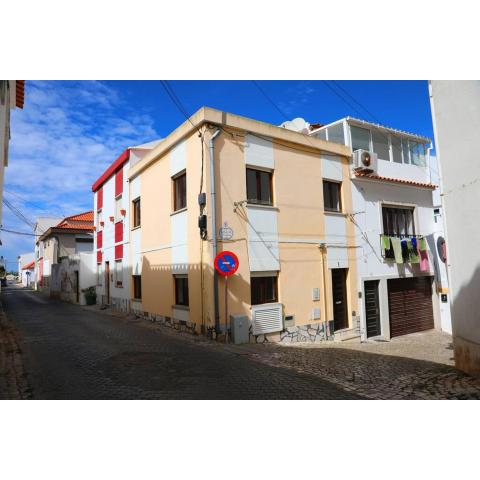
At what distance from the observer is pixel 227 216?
10.2 meters

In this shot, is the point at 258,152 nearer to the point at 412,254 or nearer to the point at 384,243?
the point at 384,243

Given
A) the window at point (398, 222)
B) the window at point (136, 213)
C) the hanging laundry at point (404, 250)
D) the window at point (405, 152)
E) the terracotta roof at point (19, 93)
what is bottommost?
the hanging laundry at point (404, 250)

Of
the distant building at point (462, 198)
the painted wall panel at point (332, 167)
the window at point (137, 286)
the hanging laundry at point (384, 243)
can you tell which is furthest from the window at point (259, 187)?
the window at point (137, 286)

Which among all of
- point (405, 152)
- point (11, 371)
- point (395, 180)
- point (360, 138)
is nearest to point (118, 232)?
point (11, 371)

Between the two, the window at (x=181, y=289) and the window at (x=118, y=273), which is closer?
the window at (x=181, y=289)

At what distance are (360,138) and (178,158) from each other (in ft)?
23.3

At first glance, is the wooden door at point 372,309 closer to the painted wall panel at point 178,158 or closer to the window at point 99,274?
the painted wall panel at point 178,158

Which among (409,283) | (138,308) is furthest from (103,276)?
(409,283)

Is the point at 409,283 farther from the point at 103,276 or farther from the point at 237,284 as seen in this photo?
the point at 103,276

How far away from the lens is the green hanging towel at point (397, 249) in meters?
14.2

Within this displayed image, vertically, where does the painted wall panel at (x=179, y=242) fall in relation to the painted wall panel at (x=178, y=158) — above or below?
below

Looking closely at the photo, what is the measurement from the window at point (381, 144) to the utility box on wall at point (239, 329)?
8.93 m

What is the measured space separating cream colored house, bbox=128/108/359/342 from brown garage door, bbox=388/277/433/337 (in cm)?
228

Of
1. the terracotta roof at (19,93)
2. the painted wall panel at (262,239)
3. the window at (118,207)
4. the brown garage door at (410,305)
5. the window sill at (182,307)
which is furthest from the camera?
the window at (118,207)
